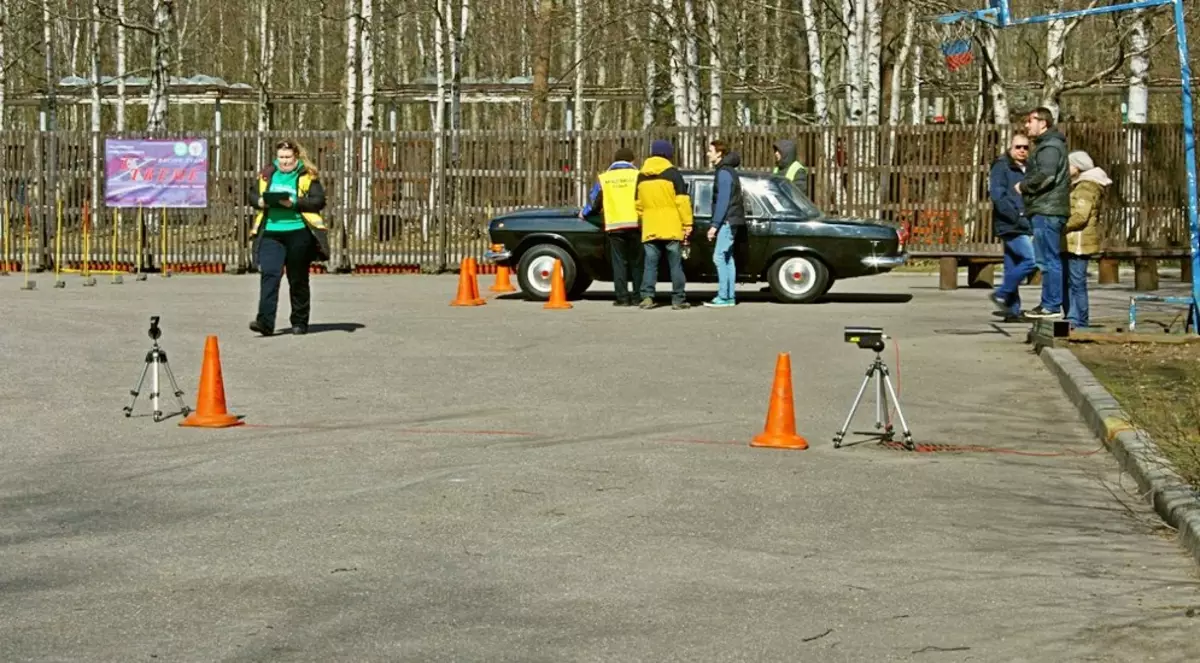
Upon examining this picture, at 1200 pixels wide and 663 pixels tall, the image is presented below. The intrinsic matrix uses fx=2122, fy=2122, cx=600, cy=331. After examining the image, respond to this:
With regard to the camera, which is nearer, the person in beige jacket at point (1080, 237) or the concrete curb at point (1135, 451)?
the concrete curb at point (1135, 451)

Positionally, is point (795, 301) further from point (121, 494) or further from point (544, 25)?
point (544, 25)

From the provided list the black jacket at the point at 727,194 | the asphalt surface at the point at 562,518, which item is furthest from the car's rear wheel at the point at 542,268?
the asphalt surface at the point at 562,518

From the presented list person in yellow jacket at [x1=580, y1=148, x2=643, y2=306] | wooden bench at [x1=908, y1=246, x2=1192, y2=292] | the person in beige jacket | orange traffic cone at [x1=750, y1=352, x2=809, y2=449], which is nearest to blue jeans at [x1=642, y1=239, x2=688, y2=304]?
person in yellow jacket at [x1=580, y1=148, x2=643, y2=306]

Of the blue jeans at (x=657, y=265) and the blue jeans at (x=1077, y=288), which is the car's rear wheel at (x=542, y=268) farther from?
the blue jeans at (x=1077, y=288)

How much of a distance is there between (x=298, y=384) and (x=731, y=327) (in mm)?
Result: 6449

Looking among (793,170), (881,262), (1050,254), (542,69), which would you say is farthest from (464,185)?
(542,69)

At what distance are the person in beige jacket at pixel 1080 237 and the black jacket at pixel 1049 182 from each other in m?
0.22

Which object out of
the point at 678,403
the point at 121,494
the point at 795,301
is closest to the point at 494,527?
the point at 121,494

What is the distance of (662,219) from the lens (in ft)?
76.1

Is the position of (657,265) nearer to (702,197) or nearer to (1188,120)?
(702,197)

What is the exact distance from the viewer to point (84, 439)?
12.4m

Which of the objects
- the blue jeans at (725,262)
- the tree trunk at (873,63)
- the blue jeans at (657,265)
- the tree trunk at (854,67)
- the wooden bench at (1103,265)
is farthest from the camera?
the tree trunk at (873,63)

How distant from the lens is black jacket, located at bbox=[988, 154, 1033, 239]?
2106cm

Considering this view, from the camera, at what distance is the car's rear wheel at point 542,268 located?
24.7 m
